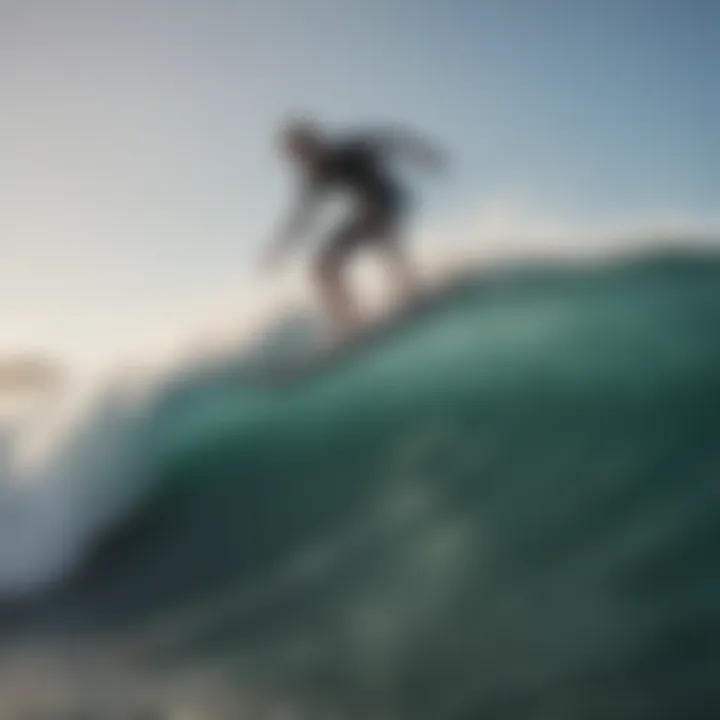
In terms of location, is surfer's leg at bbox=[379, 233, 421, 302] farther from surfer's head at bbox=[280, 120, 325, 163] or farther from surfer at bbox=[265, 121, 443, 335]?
surfer's head at bbox=[280, 120, 325, 163]

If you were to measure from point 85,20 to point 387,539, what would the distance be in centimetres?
73

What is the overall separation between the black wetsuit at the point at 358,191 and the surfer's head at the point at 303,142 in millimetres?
14

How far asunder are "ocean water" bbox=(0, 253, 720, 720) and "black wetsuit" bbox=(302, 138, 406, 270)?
4.2 inches

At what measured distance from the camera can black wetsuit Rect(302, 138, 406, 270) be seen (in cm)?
114

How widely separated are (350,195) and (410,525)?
1.29 ft

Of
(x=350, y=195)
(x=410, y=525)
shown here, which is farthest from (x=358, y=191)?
(x=410, y=525)

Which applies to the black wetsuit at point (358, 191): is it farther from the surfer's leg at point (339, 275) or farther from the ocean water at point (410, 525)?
the ocean water at point (410, 525)

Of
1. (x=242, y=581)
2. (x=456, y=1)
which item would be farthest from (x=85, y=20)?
(x=242, y=581)

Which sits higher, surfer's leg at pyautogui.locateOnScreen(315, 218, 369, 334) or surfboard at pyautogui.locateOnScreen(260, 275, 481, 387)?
surfer's leg at pyautogui.locateOnScreen(315, 218, 369, 334)

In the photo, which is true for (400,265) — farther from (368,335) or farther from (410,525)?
(410,525)

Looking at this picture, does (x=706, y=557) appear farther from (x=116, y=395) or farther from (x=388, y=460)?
(x=116, y=395)

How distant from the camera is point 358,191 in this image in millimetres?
1147

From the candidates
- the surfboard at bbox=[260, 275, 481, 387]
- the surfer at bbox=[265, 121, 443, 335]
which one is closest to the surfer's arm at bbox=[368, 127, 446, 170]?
the surfer at bbox=[265, 121, 443, 335]

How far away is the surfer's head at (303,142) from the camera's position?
1153 millimetres
